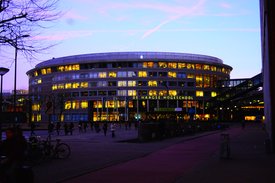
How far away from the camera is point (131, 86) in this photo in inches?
5344

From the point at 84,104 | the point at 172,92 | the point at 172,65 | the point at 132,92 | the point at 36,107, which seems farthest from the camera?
the point at 36,107

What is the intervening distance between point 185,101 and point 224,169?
123 meters

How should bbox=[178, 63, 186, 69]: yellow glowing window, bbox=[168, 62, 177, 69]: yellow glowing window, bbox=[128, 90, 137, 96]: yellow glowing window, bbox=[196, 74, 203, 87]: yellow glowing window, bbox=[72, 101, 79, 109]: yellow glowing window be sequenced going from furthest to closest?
bbox=[196, 74, 203, 87]: yellow glowing window, bbox=[178, 63, 186, 69]: yellow glowing window, bbox=[168, 62, 177, 69]: yellow glowing window, bbox=[72, 101, 79, 109]: yellow glowing window, bbox=[128, 90, 137, 96]: yellow glowing window

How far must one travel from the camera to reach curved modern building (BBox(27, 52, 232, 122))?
134250 millimetres

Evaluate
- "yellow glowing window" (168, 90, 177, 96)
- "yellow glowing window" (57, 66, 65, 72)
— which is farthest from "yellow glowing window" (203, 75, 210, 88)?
"yellow glowing window" (57, 66, 65, 72)

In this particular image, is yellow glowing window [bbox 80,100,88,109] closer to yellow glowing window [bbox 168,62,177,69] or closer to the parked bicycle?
yellow glowing window [bbox 168,62,177,69]

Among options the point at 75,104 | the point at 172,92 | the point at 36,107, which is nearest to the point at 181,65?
the point at 172,92

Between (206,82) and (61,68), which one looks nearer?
(206,82)

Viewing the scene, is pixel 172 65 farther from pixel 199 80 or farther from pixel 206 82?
pixel 206 82

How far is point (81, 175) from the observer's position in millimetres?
13641

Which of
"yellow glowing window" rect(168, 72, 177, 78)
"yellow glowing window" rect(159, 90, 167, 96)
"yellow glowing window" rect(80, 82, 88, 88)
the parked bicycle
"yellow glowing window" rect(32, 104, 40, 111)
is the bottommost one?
the parked bicycle

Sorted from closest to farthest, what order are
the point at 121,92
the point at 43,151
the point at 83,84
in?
the point at 43,151 → the point at 121,92 → the point at 83,84

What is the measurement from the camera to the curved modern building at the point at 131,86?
134250mm

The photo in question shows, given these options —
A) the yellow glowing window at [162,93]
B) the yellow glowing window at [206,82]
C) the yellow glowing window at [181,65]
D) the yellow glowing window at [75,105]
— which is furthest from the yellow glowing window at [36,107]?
the yellow glowing window at [206,82]
